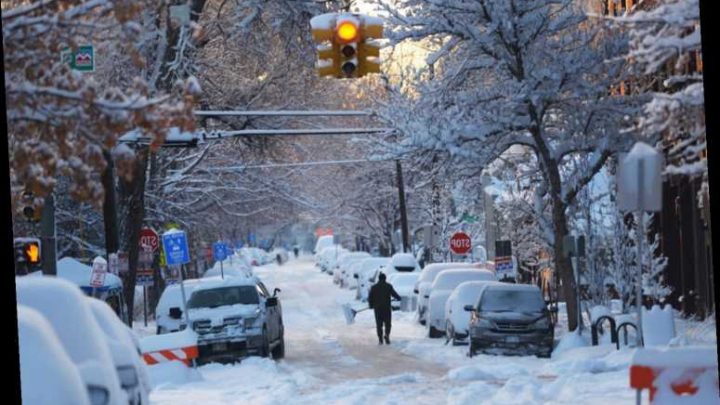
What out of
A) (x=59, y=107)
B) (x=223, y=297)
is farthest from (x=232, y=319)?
(x=59, y=107)

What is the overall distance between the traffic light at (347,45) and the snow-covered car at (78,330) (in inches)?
316

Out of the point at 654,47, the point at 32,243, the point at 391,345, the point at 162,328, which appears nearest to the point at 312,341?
the point at 391,345

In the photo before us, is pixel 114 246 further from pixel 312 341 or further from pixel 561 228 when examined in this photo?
pixel 561 228

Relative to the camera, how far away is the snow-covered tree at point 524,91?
102ft

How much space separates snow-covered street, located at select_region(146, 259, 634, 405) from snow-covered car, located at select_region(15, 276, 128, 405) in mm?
7212

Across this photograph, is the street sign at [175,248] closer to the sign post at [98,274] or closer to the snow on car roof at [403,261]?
the sign post at [98,274]

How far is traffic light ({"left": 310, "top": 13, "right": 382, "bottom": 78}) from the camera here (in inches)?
765

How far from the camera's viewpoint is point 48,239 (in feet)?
73.2

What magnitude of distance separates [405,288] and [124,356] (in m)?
36.5

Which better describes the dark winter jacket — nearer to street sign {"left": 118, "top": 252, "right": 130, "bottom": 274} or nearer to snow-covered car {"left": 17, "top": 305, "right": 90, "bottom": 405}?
street sign {"left": 118, "top": 252, "right": 130, "bottom": 274}

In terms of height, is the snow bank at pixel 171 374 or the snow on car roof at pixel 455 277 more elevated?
the snow on car roof at pixel 455 277

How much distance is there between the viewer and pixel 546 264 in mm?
41375

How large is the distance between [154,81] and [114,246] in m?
6.33

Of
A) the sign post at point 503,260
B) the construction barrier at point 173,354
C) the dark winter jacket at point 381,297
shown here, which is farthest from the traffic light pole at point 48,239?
the sign post at point 503,260
